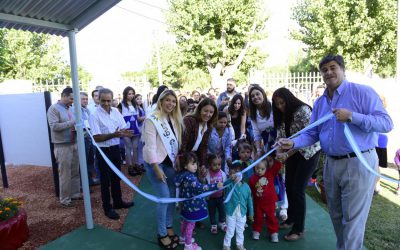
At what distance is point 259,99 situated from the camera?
167 inches

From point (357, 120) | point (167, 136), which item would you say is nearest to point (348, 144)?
point (357, 120)

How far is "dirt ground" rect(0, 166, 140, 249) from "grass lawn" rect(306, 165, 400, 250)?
129 inches

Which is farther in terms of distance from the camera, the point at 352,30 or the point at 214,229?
the point at 352,30

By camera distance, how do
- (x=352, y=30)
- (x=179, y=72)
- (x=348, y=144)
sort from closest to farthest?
(x=348, y=144)
(x=352, y=30)
(x=179, y=72)

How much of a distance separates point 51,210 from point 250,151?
3.33 m

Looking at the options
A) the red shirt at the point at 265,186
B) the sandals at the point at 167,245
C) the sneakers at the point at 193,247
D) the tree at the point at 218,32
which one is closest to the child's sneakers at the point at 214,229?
the sneakers at the point at 193,247

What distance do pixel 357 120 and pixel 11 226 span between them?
3.79 m

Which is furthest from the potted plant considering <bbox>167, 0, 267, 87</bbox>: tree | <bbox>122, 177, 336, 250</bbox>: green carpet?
<bbox>167, 0, 267, 87</bbox>: tree

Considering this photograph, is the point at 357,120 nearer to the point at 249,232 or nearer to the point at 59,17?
the point at 249,232

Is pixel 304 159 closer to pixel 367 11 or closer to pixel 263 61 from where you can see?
pixel 367 11

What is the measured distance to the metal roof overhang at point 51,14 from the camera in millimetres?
3036

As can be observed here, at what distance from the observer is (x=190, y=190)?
130 inches

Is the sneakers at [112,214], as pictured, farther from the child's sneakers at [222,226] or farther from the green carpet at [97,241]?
the child's sneakers at [222,226]

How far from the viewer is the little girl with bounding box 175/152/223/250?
3299mm
